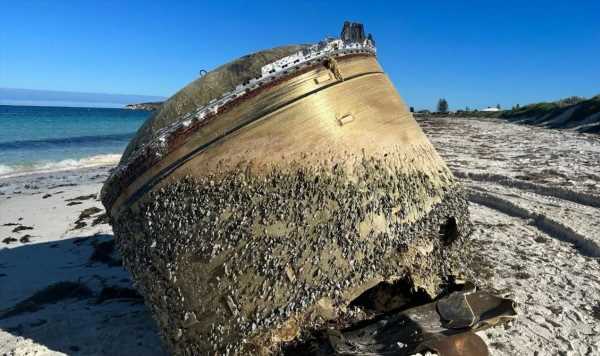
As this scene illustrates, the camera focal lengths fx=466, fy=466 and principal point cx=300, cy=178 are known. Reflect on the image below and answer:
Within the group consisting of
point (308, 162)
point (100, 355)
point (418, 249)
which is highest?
point (308, 162)

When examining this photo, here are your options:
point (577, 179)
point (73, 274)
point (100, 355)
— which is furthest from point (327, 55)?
point (577, 179)

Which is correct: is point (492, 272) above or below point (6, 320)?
below

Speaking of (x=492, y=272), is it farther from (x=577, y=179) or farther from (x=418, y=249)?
(x=577, y=179)

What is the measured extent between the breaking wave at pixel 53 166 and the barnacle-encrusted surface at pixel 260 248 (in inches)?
630

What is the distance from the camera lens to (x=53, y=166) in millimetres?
18094

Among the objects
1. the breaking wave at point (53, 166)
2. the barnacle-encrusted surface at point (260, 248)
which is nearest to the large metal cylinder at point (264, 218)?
the barnacle-encrusted surface at point (260, 248)

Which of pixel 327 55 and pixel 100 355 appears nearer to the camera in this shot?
pixel 327 55

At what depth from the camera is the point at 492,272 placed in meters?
4.56

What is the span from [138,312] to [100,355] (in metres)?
0.68

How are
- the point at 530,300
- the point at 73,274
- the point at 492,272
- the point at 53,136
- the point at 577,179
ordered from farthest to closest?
the point at 53,136 < the point at 577,179 < the point at 73,274 < the point at 492,272 < the point at 530,300

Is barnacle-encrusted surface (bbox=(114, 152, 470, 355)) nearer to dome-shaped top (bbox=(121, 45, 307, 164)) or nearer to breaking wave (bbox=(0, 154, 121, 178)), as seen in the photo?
dome-shaped top (bbox=(121, 45, 307, 164))

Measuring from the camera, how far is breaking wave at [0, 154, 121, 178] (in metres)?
16.7

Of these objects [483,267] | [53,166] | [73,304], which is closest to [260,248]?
[73,304]

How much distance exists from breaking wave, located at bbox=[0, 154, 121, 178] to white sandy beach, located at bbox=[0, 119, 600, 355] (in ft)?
23.3
